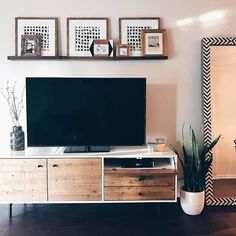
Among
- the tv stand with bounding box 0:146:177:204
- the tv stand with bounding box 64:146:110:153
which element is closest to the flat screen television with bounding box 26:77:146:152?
the tv stand with bounding box 64:146:110:153

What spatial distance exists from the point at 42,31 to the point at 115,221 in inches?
80.8

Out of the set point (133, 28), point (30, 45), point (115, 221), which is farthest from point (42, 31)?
point (115, 221)

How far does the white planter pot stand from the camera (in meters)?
2.69

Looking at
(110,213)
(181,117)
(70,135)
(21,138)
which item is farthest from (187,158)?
(21,138)

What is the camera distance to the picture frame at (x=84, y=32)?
9.74ft

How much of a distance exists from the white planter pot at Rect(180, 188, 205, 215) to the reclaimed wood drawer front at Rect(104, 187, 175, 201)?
17 cm

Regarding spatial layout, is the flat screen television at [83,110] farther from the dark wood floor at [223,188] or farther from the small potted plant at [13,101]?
the dark wood floor at [223,188]

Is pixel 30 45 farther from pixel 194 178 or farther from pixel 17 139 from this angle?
pixel 194 178

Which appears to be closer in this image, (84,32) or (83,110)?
(83,110)

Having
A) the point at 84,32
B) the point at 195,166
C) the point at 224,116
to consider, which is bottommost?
the point at 195,166

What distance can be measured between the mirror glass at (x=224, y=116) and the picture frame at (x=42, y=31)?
1.66 meters

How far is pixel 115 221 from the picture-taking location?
8.57 ft

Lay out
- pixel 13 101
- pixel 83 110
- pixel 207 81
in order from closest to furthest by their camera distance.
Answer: pixel 83 110, pixel 207 81, pixel 13 101

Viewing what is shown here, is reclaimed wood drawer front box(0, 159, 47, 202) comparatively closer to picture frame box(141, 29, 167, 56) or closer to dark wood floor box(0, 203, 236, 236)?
dark wood floor box(0, 203, 236, 236)
